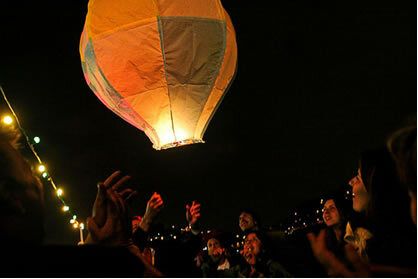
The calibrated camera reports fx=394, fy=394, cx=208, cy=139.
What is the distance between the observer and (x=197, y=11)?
4.65m

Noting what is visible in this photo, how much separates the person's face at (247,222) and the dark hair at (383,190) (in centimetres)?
255

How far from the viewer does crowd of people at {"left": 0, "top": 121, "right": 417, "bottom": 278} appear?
1637mm

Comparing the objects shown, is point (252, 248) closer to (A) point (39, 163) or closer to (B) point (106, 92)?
(B) point (106, 92)

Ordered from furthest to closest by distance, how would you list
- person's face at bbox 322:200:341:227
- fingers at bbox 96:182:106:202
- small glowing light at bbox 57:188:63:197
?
small glowing light at bbox 57:188:63:197 → person's face at bbox 322:200:341:227 → fingers at bbox 96:182:106:202

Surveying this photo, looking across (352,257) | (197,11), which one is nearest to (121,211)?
(352,257)

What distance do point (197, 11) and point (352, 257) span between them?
344cm

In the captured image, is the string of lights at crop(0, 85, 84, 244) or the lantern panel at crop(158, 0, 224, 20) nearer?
the lantern panel at crop(158, 0, 224, 20)

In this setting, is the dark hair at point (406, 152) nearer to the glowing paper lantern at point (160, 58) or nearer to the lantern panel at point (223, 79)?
the glowing paper lantern at point (160, 58)

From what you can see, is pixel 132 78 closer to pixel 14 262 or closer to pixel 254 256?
pixel 254 256

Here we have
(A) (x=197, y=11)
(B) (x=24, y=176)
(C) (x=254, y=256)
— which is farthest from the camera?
(A) (x=197, y=11)

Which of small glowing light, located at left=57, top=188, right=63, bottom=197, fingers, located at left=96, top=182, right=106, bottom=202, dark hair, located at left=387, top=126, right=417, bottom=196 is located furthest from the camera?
small glowing light, located at left=57, top=188, right=63, bottom=197

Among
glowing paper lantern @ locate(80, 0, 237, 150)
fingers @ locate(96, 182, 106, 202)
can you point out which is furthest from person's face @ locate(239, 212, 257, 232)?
fingers @ locate(96, 182, 106, 202)

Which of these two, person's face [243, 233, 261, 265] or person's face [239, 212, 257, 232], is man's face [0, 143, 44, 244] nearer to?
person's face [243, 233, 261, 265]

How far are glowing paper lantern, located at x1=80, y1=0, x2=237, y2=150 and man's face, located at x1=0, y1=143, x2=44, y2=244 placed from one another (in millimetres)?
2671
